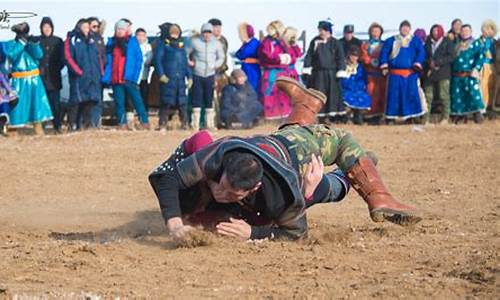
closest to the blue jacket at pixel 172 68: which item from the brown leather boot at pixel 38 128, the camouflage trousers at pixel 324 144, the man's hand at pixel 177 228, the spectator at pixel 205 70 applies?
the spectator at pixel 205 70

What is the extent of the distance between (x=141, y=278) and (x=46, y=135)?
29.6 ft

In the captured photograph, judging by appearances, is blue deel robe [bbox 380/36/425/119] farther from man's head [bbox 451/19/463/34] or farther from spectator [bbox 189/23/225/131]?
spectator [bbox 189/23/225/131]

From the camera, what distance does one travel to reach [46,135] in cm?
1417

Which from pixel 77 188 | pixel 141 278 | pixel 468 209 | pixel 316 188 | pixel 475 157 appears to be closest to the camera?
pixel 141 278

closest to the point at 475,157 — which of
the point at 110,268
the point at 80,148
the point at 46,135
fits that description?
the point at 80,148

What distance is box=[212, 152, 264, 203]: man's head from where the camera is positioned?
227 inches

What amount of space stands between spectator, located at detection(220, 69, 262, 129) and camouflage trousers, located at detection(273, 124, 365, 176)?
8.18 m

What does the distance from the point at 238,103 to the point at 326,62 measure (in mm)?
1739

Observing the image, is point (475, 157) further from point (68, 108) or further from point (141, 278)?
point (141, 278)

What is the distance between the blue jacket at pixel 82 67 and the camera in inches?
573

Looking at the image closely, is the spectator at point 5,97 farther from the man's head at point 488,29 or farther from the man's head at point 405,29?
the man's head at point 488,29

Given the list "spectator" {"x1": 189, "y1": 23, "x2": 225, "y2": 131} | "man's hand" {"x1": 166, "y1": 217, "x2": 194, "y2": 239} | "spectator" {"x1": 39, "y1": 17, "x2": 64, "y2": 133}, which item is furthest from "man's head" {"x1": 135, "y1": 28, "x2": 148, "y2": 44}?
"man's hand" {"x1": 166, "y1": 217, "x2": 194, "y2": 239}

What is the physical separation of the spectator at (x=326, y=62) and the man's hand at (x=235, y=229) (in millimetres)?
9953

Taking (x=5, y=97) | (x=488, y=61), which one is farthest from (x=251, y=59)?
(x=488, y=61)
